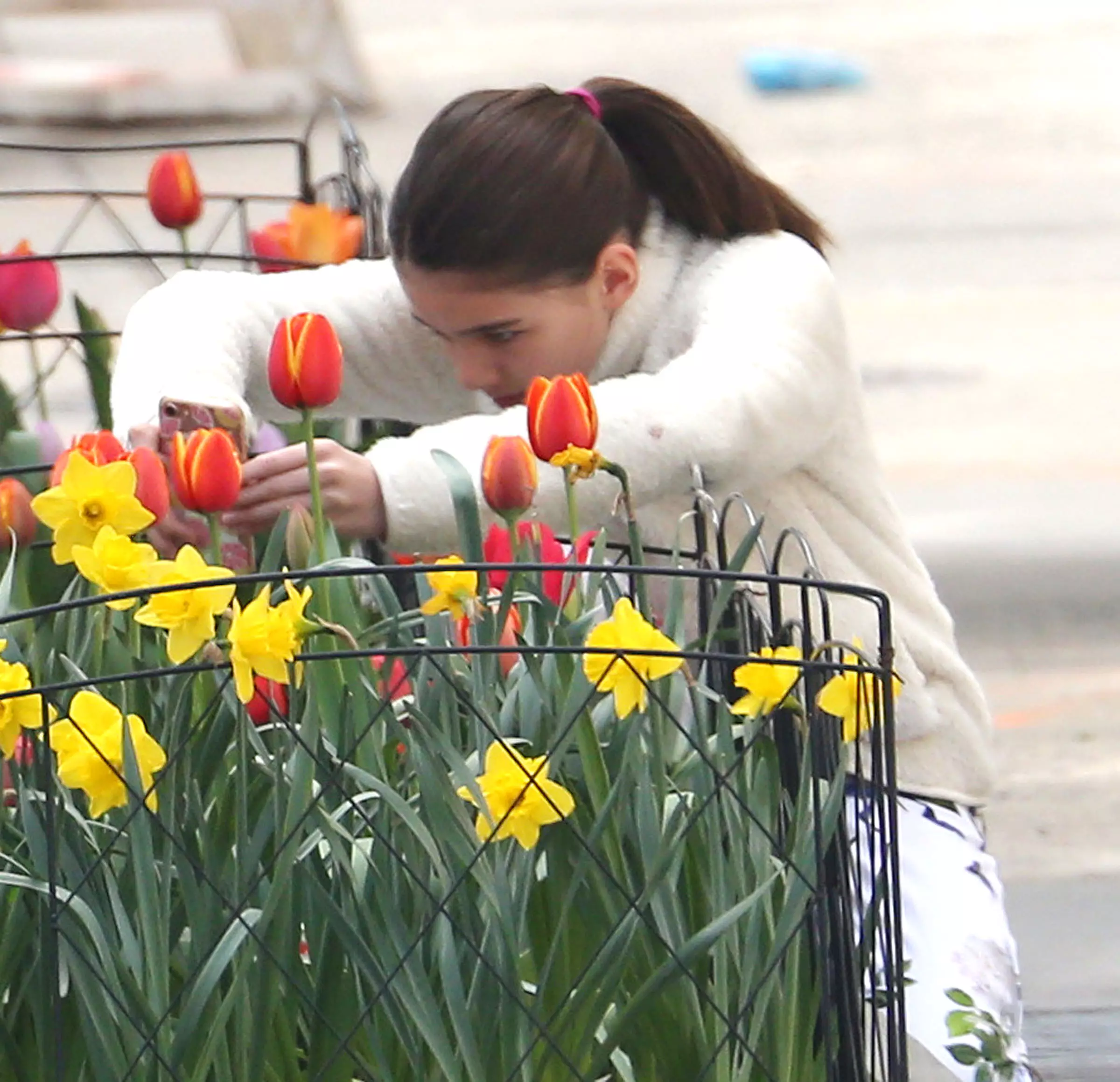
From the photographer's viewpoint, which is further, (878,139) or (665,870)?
(878,139)

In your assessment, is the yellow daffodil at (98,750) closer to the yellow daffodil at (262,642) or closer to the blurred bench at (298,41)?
the yellow daffodil at (262,642)

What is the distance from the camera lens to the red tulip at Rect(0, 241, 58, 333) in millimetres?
2008

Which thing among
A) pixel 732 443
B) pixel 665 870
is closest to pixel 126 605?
pixel 665 870

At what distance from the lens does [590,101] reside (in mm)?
1862

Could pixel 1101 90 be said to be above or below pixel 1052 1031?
above

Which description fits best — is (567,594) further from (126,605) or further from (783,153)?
(783,153)

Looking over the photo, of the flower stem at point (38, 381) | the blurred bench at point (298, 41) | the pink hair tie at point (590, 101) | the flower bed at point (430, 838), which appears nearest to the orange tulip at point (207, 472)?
the flower bed at point (430, 838)

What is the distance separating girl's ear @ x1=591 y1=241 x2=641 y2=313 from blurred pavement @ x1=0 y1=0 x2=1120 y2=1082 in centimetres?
98

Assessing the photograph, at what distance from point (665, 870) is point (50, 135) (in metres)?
8.66

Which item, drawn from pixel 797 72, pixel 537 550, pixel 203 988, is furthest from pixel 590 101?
pixel 797 72

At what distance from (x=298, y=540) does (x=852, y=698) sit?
13.3 inches

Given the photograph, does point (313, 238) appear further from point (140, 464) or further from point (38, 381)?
point (140, 464)

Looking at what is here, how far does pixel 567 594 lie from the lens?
1249 millimetres

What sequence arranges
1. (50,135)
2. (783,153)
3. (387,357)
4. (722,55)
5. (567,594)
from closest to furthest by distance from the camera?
(567,594), (387,357), (783,153), (50,135), (722,55)
